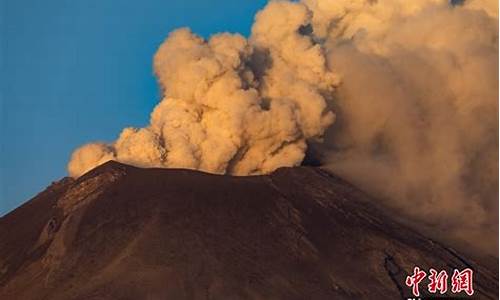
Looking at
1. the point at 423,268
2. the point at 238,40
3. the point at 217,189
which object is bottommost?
the point at 423,268

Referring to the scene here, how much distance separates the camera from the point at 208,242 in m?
94.2

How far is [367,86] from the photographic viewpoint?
117562mm

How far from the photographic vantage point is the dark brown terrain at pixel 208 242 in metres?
89.1

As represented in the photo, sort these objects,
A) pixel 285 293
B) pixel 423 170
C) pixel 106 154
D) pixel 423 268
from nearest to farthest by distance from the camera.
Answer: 1. pixel 285 293
2. pixel 423 268
3. pixel 106 154
4. pixel 423 170

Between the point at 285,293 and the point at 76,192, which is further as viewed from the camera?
the point at 76,192

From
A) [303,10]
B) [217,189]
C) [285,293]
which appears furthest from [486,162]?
[285,293]

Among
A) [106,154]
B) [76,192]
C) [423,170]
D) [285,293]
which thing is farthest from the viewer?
[423,170]

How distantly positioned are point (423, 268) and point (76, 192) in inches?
1125

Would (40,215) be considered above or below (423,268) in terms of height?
above

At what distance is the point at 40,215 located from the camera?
105250 millimetres

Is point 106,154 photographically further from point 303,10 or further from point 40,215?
point 303,10

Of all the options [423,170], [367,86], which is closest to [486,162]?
[423,170]

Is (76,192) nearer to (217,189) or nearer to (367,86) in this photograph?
(217,189)

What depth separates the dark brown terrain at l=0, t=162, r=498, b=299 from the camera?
→ 89125 millimetres
